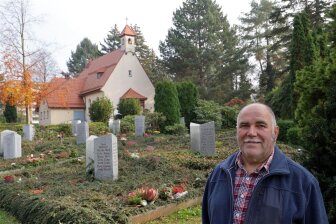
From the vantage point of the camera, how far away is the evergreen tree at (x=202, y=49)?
1815 inches

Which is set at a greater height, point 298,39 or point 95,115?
point 298,39

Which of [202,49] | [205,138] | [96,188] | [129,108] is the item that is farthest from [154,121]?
[202,49]

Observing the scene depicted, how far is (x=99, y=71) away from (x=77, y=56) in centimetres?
4680

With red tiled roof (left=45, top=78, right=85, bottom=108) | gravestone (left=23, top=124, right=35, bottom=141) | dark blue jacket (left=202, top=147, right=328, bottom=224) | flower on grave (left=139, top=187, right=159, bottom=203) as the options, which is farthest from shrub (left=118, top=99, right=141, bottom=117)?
dark blue jacket (left=202, top=147, right=328, bottom=224)

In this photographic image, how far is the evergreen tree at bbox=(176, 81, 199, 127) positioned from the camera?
27.8 metres

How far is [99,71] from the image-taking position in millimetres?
42156

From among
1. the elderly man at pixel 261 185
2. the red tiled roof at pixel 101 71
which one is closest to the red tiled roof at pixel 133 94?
the red tiled roof at pixel 101 71

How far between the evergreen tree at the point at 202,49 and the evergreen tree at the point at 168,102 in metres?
18.5

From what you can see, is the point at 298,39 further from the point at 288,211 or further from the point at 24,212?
the point at 288,211

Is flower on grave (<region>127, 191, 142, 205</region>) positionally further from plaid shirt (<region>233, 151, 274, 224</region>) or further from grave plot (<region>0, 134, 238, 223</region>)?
plaid shirt (<region>233, 151, 274, 224</region>)

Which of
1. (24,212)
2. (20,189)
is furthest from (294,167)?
(20,189)

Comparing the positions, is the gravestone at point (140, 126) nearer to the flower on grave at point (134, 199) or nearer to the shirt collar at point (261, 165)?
the flower on grave at point (134, 199)

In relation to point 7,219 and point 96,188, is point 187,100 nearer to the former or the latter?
point 96,188

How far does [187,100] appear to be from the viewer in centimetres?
2816
